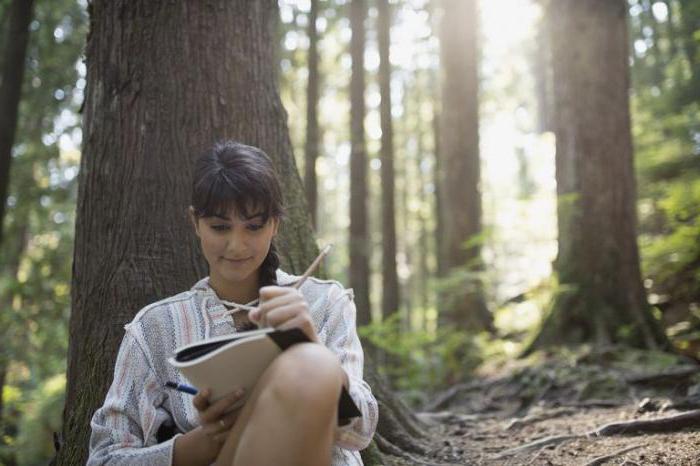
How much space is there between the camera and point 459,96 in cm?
1065

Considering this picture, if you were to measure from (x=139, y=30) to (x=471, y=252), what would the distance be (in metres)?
7.53

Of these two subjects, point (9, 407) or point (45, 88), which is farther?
point (9, 407)

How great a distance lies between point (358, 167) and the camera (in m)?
12.5

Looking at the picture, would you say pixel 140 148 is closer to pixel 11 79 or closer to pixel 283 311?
pixel 283 311

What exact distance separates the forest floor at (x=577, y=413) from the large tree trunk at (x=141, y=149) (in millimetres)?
1058

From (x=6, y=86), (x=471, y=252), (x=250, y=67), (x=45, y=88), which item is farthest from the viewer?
(x=471, y=252)

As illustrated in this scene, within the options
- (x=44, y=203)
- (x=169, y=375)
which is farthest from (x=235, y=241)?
(x=44, y=203)

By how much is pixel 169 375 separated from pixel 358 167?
398 inches

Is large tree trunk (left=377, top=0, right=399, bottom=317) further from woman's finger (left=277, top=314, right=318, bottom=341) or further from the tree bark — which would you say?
woman's finger (left=277, top=314, right=318, bottom=341)

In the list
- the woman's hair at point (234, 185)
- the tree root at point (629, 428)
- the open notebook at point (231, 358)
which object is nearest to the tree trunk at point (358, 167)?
the tree root at point (629, 428)

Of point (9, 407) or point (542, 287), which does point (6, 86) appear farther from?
point (542, 287)

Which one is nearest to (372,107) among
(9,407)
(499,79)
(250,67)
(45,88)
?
(499,79)

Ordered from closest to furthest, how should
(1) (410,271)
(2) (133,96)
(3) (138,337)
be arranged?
1. (3) (138,337)
2. (2) (133,96)
3. (1) (410,271)

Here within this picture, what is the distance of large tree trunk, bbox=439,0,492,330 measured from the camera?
1037 centimetres
